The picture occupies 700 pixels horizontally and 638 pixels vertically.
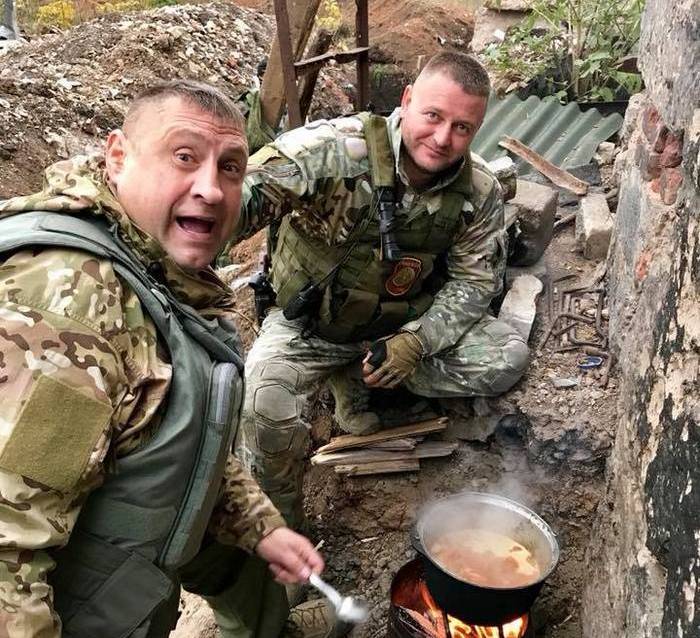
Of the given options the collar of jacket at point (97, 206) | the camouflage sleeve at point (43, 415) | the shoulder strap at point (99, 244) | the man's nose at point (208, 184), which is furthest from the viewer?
the man's nose at point (208, 184)

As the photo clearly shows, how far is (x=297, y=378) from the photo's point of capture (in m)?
3.70

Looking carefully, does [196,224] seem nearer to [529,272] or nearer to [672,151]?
[672,151]

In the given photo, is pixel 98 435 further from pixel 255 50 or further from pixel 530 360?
pixel 255 50

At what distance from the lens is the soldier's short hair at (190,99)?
2.03 meters

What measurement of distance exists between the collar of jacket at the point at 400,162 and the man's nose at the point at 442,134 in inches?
8.8

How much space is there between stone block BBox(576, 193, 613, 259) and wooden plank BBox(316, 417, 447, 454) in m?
1.48

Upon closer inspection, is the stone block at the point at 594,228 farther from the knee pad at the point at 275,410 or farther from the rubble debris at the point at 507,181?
the knee pad at the point at 275,410

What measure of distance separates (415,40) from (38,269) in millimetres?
13434

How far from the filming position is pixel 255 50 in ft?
38.7

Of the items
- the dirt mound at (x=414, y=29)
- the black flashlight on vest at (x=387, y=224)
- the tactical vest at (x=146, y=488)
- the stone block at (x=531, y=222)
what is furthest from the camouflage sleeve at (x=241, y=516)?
the dirt mound at (x=414, y=29)

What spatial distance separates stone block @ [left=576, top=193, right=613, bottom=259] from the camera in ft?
14.3

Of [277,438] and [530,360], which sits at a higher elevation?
[530,360]

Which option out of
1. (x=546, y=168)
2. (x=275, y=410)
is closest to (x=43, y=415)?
(x=275, y=410)

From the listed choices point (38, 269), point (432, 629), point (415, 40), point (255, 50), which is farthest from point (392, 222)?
point (415, 40)
